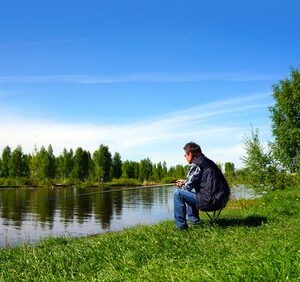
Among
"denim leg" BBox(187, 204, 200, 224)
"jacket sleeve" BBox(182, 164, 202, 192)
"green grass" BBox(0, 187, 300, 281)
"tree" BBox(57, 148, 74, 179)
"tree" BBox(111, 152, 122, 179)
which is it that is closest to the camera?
"green grass" BBox(0, 187, 300, 281)

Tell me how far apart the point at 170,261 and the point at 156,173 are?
15040 cm

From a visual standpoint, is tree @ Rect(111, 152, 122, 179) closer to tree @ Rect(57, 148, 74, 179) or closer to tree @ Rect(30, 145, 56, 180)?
tree @ Rect(57, 148, 74, 179)

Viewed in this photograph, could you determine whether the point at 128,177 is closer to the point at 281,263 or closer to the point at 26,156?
the point at 26,156

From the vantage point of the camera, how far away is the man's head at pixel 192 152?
11758 millimetres

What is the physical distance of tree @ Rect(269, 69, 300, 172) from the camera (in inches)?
1689

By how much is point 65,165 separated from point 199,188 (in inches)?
4604

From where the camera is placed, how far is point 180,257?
777cm

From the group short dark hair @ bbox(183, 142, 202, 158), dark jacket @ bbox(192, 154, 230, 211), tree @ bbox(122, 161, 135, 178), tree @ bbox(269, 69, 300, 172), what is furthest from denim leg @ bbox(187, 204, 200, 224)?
tree @ bbox(122, 161, 135, 178)

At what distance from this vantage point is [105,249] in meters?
9.23

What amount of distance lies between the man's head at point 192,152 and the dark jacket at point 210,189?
1.19 ft

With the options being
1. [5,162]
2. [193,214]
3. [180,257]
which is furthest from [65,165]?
[180,257]

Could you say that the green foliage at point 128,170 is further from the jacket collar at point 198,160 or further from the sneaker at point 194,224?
the jacket collar at point 198,160

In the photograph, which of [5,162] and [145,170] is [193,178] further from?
[145,170]

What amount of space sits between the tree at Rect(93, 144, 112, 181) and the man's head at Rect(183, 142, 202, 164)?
11776cm
